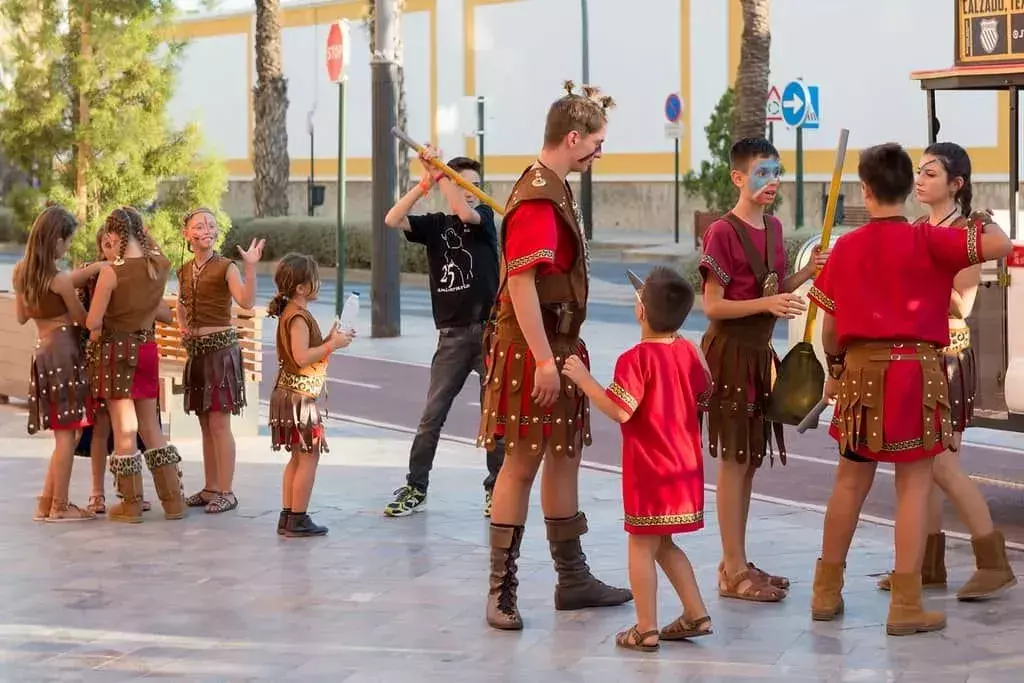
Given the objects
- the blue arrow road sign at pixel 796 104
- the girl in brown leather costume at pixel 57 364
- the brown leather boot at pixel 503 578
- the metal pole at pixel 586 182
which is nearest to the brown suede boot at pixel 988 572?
the brown leather boot at pixel 503 578

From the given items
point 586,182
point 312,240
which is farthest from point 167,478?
point 586,182

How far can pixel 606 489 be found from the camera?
10.7m

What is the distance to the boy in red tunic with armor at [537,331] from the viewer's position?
23.0ft

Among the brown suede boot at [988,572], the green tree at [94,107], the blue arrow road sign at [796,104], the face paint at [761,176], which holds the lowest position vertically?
the brown suede boot at [988,572]

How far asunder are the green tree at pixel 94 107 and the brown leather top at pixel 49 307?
509 cm

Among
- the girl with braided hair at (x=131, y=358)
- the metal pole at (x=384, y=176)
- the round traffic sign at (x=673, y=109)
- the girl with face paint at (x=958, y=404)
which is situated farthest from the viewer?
the round traffic sign at (x=673, y=109)

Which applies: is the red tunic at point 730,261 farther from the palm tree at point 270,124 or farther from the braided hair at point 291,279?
the palm tree at point 270,124

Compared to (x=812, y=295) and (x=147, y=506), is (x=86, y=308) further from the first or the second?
(x=812, y=295)

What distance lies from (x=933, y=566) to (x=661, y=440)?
1.69 meters

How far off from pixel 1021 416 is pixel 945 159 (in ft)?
6.21

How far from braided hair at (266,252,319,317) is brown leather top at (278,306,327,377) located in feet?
0.19

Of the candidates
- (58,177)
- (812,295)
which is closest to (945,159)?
(812,295)

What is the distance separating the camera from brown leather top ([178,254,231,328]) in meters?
9.97

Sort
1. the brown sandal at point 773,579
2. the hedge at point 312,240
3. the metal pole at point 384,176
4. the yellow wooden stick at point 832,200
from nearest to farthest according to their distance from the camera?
the yellow wooden stick at point 832,200 < the brown sandal at point 773,579 < the metal pole at point 384,176 < the hedge at point 312,240
